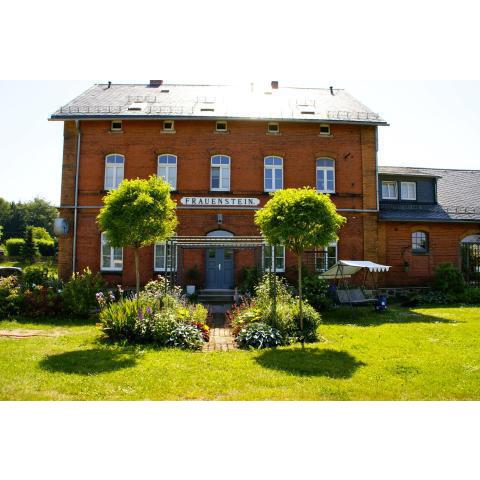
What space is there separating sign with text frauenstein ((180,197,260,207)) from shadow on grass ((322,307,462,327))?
6.29 meters

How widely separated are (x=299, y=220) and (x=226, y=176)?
9.95 meters

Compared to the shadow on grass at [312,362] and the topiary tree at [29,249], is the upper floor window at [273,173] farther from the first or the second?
the topiary tree at [29,249]

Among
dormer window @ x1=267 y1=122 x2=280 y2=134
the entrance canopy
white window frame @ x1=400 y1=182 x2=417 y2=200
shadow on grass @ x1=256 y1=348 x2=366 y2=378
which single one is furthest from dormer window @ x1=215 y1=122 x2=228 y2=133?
shadow on grass @ x1=256 y1=348 x2=366 y2=378

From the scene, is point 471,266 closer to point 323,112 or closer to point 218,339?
point 323,112

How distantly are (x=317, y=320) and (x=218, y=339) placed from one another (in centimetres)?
239

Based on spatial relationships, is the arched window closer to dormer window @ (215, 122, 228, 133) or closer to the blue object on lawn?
the blue object on lawn

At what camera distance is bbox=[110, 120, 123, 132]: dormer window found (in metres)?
18.6

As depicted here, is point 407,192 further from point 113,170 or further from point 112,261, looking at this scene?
point 112,261

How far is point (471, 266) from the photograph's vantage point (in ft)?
65.0

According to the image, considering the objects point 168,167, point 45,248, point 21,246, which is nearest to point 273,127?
point 168,167

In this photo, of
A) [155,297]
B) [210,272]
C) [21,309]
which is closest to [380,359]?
[155,297]

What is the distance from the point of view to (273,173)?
61.8 feet

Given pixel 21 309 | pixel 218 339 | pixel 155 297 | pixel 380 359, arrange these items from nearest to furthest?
pixel 380 359
pixel 218 339
pixel 155 297
pixel 21 309

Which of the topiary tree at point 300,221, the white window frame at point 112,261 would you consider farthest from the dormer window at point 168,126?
the topiary tree at point 300,221
